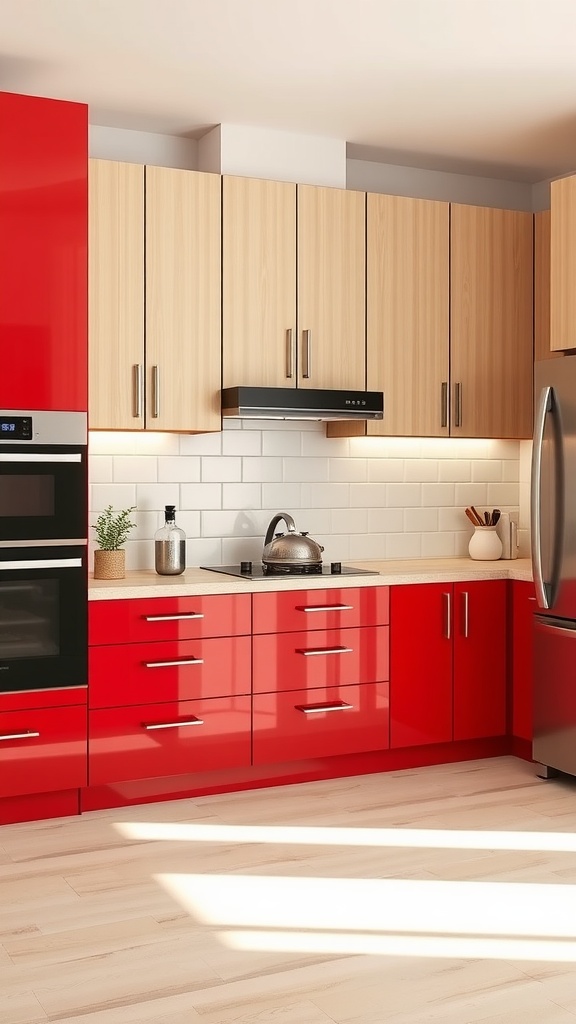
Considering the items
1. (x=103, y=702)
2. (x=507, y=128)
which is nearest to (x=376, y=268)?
(x=507, y=128)

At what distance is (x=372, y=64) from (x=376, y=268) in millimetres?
984

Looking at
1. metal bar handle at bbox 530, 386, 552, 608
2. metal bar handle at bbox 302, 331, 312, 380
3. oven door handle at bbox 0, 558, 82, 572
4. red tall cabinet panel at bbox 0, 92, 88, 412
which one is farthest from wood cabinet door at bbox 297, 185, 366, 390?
oven door handle at bbox 0, 558, 82, 572

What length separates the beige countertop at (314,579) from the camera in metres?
3.90

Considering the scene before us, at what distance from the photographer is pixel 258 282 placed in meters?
4.38

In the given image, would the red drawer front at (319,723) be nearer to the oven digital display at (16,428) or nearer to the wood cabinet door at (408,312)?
the wood cabinet door at (408,312)

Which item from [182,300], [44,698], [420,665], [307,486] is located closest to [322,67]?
[182,300]

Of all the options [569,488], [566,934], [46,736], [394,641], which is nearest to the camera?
[566,934]

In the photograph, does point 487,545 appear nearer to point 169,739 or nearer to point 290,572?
point 290,572

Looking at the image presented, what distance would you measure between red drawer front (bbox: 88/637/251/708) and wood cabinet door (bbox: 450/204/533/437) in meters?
1.54

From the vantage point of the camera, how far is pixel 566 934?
2877mm

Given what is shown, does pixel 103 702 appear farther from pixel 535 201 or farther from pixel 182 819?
pixel 535 201

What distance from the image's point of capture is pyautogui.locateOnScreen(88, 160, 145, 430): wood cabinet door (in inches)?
160

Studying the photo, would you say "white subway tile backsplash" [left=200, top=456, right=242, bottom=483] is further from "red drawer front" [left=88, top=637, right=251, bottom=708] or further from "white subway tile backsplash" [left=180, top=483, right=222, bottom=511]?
"red drawer front" [left=88, top=637, right=251, bottom=708]

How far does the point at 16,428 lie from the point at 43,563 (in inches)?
18.8
